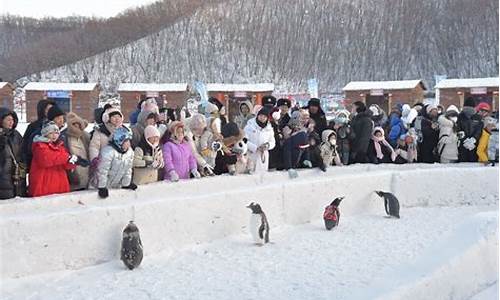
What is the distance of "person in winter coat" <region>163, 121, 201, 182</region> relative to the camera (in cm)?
743

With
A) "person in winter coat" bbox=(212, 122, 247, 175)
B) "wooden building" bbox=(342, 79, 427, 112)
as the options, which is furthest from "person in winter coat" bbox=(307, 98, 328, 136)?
"wooden building" bbox=(342, 79, 427, 112)

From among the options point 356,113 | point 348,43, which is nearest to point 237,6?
Result: point 348,43

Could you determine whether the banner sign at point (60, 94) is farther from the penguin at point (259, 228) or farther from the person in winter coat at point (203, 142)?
the penguin at point (259, 228)

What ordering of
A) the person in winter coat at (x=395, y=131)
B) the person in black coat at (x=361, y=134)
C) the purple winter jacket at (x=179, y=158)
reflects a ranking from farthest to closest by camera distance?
the person in winter coat at (x=395, y=131), the person in black coat at (x=361, y=134), the purple winter jacket at (x=179, y=158)

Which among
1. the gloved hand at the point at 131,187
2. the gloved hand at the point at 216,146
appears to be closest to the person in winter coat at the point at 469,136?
the gloved hand at the point at 216,146

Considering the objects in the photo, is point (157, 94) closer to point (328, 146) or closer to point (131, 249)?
point (328, 146)

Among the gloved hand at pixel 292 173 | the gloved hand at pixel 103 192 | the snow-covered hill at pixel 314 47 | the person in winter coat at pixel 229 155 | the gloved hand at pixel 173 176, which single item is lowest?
the gloved hand at pixel 292 173

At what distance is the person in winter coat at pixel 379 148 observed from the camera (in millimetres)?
10484

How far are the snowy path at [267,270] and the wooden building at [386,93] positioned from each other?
81.1 ft

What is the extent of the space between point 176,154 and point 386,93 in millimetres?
26257

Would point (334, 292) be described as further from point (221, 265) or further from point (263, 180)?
point (263, 180)

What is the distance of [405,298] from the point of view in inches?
171

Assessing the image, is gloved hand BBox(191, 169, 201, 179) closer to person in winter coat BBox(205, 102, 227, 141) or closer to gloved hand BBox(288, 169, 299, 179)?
person in winter coat BBox(205, 102, 227, 141)

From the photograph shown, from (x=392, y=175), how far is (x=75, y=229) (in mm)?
5494
